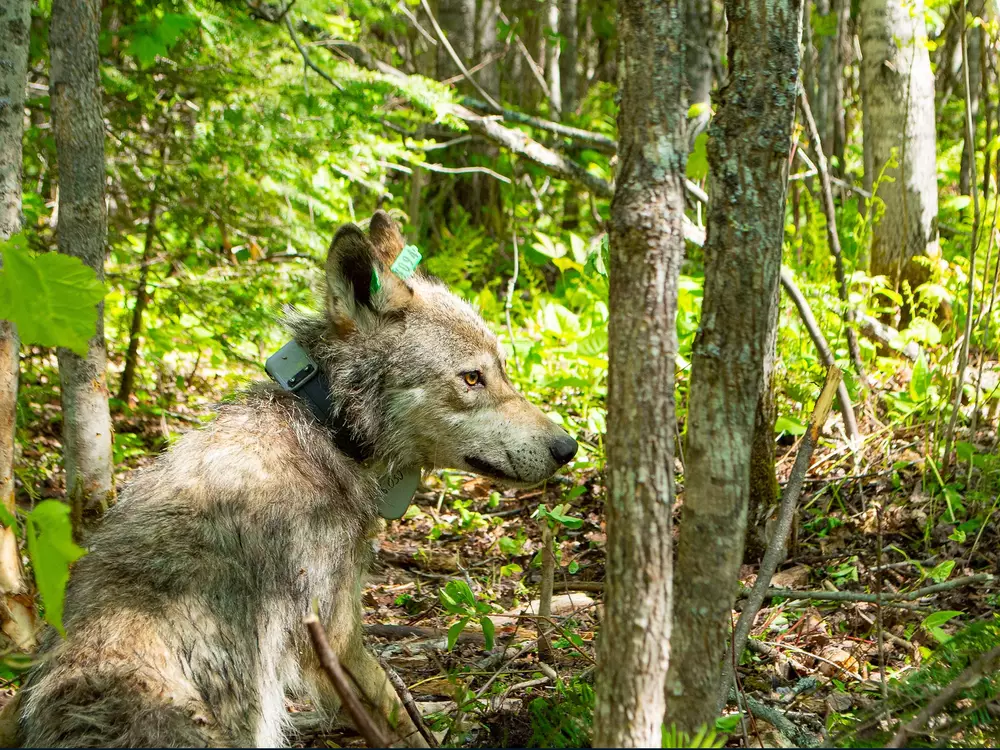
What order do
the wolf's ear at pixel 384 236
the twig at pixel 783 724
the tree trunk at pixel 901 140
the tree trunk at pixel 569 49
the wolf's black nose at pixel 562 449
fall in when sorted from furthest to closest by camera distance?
the tree trunk at pixel 569 49, the tree trunk at pixel 901 140, the wolf's ear at pixel 384 236, the wolf's black nose at pixel 562 449, the twig at pixel 783 724

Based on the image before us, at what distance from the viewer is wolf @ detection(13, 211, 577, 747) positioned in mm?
2639

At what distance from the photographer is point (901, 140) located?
5.80 metres

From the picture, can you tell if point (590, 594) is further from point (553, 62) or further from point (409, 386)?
point (553, 62)

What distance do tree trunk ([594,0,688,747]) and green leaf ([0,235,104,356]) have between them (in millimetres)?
1251

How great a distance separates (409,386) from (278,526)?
97 centimetres

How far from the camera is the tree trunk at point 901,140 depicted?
5.89 meters

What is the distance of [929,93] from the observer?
5938mm

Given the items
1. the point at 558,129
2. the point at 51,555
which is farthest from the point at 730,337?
the point at 558,129

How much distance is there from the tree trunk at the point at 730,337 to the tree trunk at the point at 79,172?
2940 mm

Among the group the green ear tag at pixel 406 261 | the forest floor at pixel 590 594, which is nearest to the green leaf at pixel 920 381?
the forest floor at pixel 590 594

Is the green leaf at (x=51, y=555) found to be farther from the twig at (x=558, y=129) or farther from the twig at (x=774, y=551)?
the twig at (x=558, y=129)

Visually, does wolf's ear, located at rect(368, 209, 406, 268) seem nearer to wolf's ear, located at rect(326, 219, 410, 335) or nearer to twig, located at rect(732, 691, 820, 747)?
wolf's ear, located at rect(326, 219, 410, 335)

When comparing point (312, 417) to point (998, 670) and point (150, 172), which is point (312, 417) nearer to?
point (998, 670)

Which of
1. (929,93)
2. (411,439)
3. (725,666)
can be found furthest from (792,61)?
(929,93)
